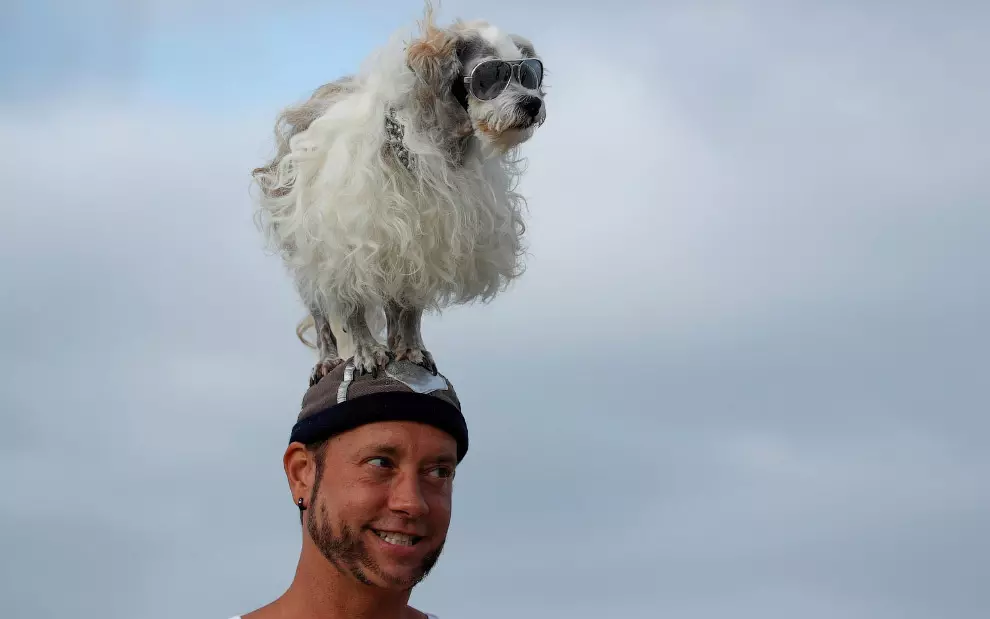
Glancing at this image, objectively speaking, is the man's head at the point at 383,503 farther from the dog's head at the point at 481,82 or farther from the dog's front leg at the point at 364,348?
the dog's head at the point at 481,82

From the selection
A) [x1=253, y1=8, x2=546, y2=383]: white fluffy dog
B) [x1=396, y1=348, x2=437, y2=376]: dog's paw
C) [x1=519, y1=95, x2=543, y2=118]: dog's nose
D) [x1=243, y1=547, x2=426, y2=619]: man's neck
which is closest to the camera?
[x1=519, y1=95, x2=543, y2=118]: dog's nose

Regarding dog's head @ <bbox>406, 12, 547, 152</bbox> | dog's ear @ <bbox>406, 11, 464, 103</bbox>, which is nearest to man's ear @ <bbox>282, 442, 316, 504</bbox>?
dog's head @ <bbox>406, 12, 547, 152</bbox>

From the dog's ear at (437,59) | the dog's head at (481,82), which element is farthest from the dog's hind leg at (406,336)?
the dog's ear at (437,59)

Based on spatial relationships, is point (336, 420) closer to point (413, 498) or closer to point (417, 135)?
point (413, 498)

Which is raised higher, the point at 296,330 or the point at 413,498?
the point at 296,330

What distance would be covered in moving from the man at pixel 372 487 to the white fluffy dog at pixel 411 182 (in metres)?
0.19

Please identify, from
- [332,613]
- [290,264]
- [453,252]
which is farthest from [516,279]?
[332,613]

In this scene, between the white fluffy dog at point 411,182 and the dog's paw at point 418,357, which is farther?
the dog's paw at point 418,357

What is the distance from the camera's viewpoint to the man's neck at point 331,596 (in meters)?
6.47

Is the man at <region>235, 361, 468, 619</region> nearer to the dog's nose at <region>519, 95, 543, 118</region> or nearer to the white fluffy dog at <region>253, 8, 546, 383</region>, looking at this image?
the white fluffy dog at <region>253, 8, 546, 383</region>

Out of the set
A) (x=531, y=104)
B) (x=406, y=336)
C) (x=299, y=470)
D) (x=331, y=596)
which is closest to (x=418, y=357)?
(x=406, y=336)

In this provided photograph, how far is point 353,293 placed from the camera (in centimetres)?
648

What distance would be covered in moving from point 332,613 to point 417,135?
229 cm

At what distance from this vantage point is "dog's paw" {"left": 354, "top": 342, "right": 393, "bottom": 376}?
6.54 metres
